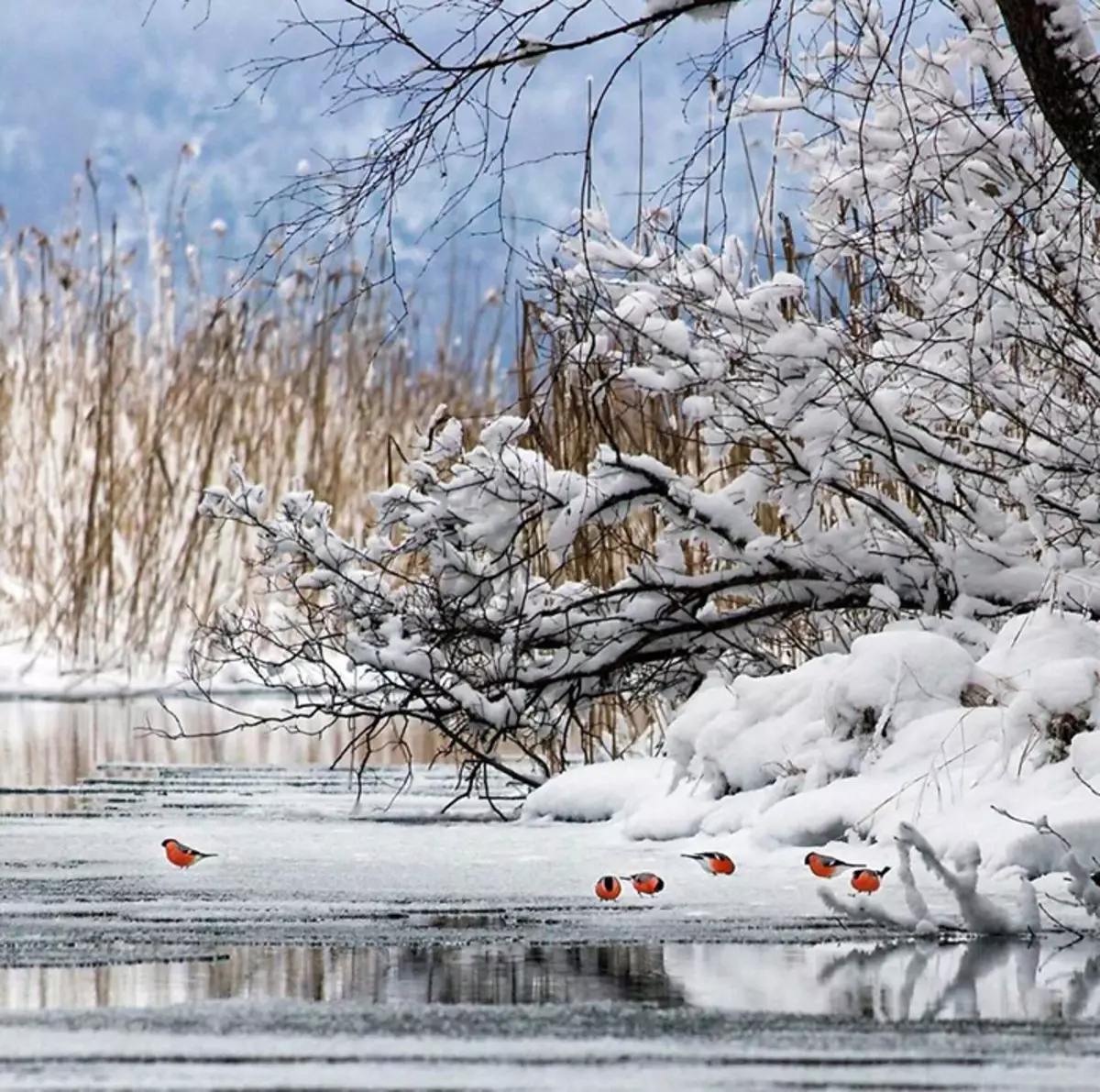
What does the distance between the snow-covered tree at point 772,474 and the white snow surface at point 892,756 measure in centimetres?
53

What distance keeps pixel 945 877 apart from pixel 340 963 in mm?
1385

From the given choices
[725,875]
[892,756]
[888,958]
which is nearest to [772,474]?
[892,756]

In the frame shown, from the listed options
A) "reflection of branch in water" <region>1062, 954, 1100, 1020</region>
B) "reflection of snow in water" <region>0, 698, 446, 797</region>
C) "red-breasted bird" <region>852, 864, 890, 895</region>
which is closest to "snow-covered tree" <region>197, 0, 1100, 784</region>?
"reflection of snow in water" <region>0, 698, 446, 797</region>

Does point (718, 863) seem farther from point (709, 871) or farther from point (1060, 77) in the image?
point (1060, 77)

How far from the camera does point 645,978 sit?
469 cm

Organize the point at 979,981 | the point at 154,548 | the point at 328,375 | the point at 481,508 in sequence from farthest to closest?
the point at 328,375
the point at 154,548
the point at 481,508
the point at 979,981

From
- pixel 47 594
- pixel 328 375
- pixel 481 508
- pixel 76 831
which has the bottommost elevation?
pixel 76 831

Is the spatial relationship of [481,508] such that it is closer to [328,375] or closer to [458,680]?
[458,680]

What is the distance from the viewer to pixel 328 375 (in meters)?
23.0

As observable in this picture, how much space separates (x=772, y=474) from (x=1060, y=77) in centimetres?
392

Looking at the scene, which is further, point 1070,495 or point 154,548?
point 154,548

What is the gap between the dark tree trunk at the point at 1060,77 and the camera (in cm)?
604

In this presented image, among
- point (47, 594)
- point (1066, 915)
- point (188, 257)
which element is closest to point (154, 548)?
point (47, 594)

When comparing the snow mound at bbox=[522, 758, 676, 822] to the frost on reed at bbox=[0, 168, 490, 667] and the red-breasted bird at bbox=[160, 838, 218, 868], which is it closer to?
the red-breasted bird at bbox=[160, 838, 218, 868]
